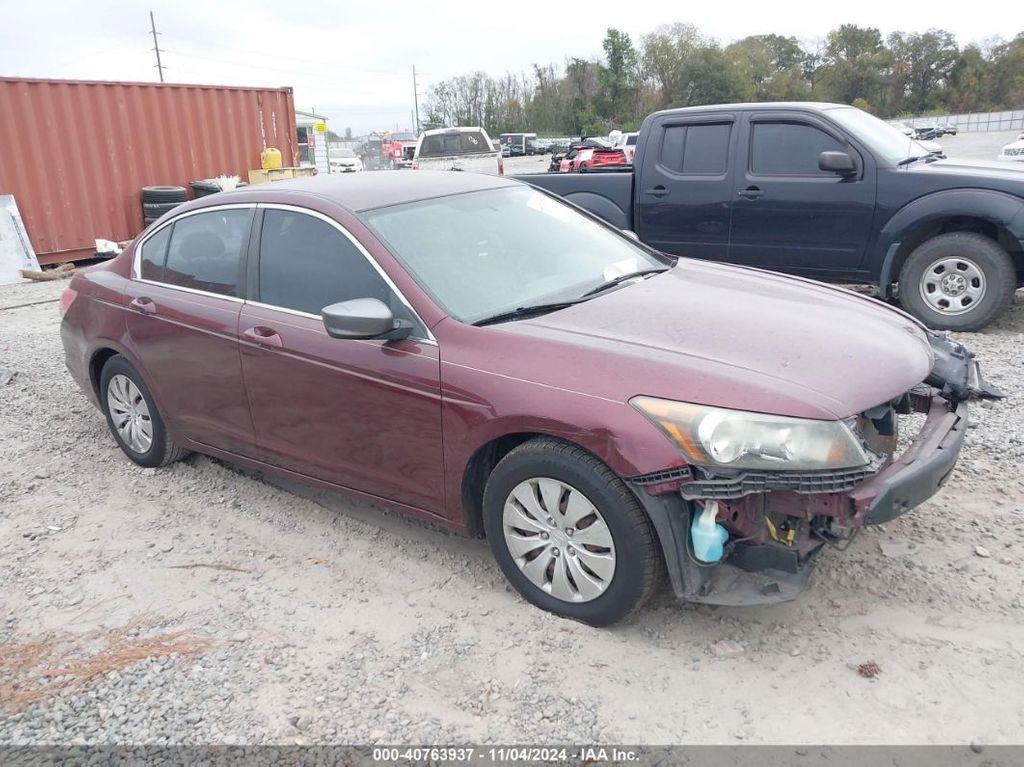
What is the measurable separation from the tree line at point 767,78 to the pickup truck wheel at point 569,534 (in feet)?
227

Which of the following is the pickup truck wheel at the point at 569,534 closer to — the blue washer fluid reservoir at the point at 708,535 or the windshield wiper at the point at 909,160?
the blue washer fluid reservoir at the point at 708,535

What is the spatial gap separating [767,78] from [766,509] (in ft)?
274

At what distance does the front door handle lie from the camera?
12.2ft

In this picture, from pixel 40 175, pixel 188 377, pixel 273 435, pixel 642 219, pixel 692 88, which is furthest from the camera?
pixel 692 88

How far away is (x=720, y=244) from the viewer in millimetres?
7410

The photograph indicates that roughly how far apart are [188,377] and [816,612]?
3153mm

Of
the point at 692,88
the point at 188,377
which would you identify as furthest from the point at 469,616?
the point at 692,88

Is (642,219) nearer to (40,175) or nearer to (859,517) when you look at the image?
(859,517)

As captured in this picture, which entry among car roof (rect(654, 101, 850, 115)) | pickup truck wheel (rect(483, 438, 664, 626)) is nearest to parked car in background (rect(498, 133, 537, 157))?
car roof (rect(654, 101, 850, 115))

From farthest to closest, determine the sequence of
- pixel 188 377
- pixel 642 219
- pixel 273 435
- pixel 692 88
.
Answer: pixel 692 88 → pixel 642 219 → pixel 188 377 → pixel 273 435

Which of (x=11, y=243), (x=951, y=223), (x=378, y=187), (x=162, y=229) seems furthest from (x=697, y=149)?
(x=11, y=243)

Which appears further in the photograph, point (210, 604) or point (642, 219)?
point (642, 219)

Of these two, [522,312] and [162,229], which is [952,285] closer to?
[522,312]

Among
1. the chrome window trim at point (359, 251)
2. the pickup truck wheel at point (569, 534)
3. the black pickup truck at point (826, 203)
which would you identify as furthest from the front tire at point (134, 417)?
the black pickup truck at point (826, 203)
